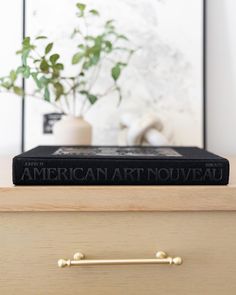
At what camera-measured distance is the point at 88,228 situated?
616mm

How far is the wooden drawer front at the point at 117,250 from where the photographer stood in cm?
61

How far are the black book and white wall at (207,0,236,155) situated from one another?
1.70 ft

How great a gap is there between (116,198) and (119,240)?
0.24ft

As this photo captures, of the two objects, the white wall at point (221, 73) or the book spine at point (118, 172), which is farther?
the white wall at point (221, 73)

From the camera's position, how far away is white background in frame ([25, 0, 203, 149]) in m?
1.08

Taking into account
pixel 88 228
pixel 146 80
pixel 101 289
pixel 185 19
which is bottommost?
pixel 101 289

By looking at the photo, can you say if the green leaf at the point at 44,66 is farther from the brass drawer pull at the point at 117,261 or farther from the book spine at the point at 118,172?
the brass drawer pull at the point at 117,261

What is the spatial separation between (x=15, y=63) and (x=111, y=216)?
2.13 feet

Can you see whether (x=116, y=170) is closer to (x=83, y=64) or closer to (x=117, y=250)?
(x=117, y=250)

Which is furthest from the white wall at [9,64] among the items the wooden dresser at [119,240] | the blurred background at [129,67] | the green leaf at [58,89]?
the wooden dresser at [119,240]

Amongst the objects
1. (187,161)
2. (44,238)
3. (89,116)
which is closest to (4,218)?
(44,238)

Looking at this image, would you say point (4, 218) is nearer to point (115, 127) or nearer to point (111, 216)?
point (111, 216)

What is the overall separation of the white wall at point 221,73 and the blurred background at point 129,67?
0.11 feet

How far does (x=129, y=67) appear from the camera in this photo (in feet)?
3.59
